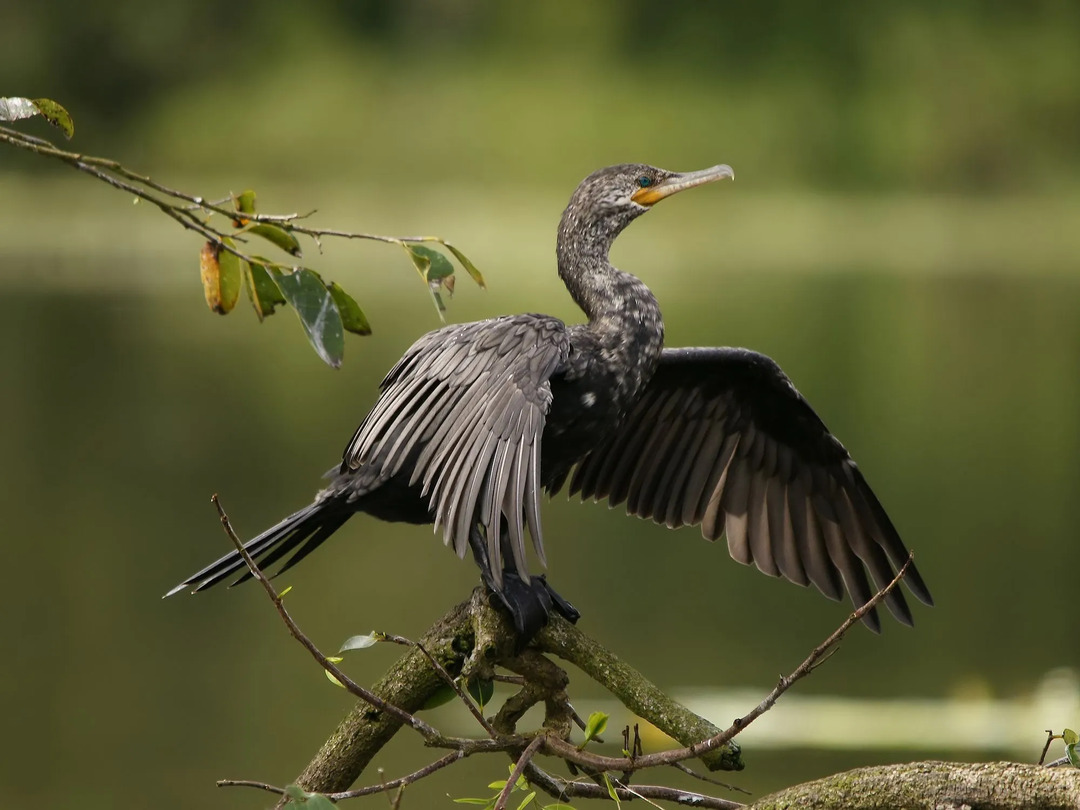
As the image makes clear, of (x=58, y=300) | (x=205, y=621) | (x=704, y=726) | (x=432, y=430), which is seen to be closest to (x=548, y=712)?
(x=704, y=726)

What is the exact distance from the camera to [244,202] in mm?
2045

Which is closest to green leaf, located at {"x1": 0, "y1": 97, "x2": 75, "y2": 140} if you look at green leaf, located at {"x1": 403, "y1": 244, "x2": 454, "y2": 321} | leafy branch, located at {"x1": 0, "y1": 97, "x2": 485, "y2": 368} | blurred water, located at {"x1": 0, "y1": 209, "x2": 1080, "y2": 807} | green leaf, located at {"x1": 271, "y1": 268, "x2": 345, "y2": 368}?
leafy branch, located at {"x1": 0, "y1": 97, "x2": 485, "y2": 368}

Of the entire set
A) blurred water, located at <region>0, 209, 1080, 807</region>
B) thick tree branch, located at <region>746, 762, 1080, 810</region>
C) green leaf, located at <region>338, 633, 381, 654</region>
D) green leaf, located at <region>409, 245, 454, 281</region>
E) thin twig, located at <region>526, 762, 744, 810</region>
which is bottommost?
blurred water, located at <region>0, 209, 1080, 807</region>

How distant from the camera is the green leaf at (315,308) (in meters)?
2.07

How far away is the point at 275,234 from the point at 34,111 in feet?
1.15

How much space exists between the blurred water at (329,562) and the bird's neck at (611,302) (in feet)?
11.2

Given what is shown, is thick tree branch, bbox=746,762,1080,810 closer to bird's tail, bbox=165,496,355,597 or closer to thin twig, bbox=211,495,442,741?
thin twig, bbox=211,495,442,741

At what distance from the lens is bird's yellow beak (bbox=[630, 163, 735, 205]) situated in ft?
10.8

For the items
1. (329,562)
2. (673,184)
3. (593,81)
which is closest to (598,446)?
(673,184)

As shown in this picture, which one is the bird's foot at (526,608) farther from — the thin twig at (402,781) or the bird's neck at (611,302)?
the bird's neck at (611,302)

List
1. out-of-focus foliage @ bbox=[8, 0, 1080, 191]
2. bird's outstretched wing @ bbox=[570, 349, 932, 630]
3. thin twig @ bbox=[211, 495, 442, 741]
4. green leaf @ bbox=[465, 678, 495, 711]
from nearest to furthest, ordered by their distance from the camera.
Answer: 1. thin twig @ bbox=[211, 495, 442, 741]
2. green leaf @ bbox=[465, 678, 495, 711]
3. bird's outstretched wing @ bbox=[570, 349, 932, 630]
4. out-of-focus foliage @ bbox=[8, 0, 1080, 191]

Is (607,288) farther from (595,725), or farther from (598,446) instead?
(595,725)

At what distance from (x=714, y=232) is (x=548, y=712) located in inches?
1047

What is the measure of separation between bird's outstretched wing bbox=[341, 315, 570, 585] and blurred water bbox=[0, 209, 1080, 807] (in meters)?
3.58
